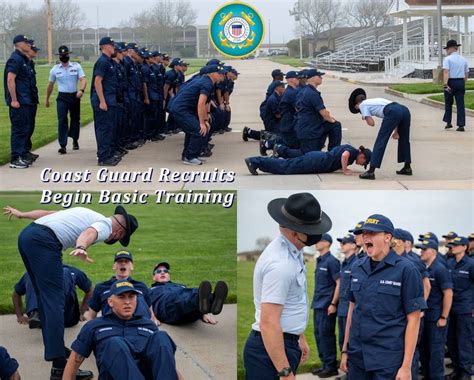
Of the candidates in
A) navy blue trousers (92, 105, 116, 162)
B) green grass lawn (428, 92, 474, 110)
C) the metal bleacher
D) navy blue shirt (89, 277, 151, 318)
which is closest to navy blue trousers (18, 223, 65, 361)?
navy blue shirt (89, 277, 151, 318)

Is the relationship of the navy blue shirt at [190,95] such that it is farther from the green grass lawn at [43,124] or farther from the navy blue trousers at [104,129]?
the green grass lawn at [43,124]

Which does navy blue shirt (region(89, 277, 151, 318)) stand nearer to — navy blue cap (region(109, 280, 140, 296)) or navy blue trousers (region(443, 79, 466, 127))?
navy blue cap (region(109, 280, 140, 296))

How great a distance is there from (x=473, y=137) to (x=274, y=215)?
11.2m

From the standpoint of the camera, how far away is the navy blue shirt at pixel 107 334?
578 cm

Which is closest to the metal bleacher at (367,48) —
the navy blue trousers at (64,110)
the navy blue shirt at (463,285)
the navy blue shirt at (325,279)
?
the navy blue trousers at (64,110)

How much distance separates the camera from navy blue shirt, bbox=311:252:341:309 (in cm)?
883

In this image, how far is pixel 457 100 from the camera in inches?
645

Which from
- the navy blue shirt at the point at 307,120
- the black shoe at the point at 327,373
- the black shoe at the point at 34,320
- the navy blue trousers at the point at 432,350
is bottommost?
the black shoe at the point at 327,373

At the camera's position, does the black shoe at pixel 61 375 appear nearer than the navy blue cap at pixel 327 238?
Yes

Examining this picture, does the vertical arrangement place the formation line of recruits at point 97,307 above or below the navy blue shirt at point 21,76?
below

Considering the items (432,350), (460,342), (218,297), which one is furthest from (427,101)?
(218,297)

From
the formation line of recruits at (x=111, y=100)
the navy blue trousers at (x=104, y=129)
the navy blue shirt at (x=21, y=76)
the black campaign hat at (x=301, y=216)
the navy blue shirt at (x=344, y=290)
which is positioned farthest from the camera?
the navy blue trousers at (x=104, y=129)

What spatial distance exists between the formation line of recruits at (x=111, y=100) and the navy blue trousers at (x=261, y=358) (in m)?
7.16

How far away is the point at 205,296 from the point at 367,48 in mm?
42572
